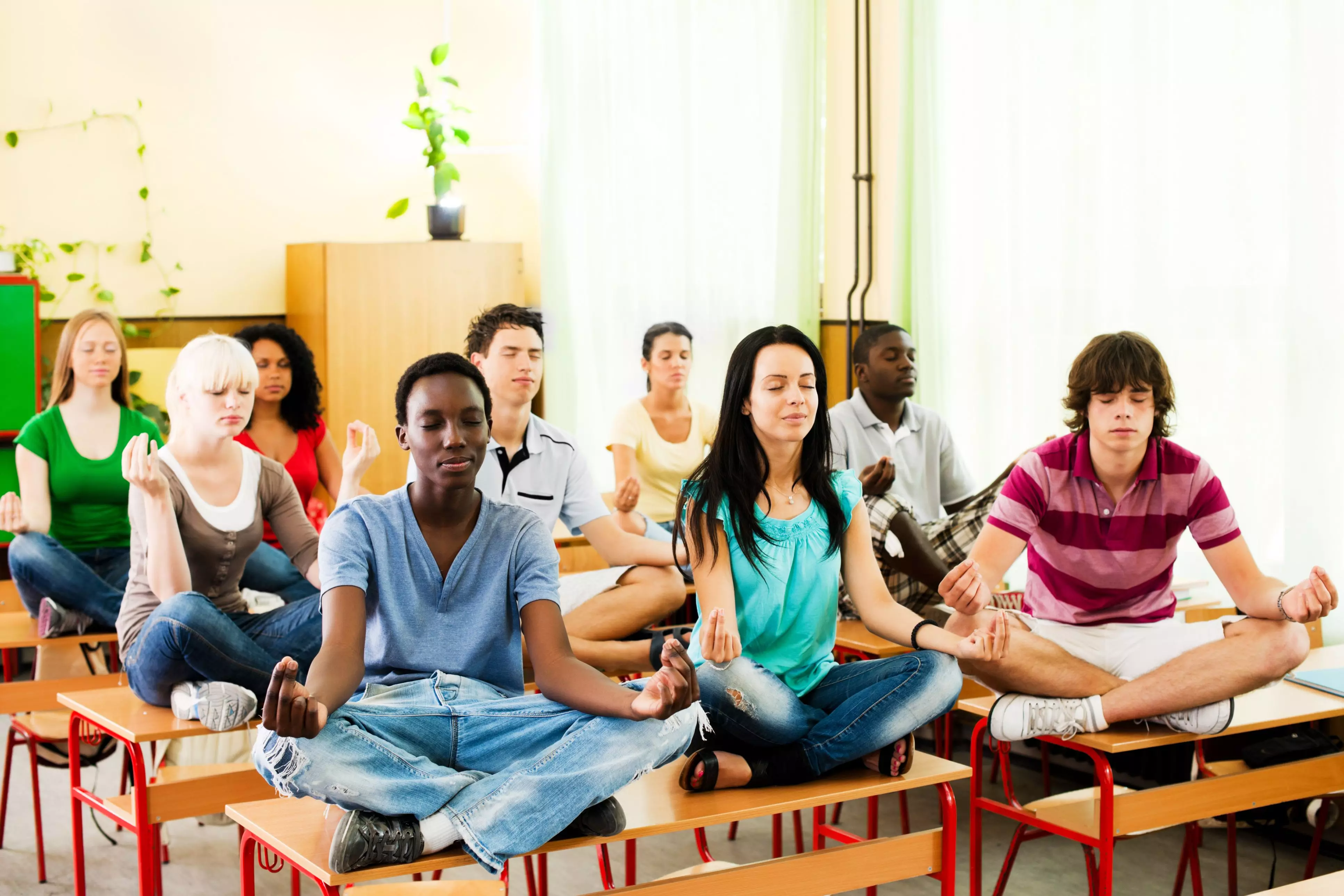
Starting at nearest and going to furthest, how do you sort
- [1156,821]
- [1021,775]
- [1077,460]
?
[1156,821]
[1077,460]
[1021,775]

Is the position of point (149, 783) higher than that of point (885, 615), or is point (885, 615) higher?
point (885, 615)

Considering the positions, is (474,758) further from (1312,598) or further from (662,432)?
(662,432)

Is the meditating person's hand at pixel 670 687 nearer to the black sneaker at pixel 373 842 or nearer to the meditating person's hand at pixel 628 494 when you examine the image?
the black sneaker at pixel 373 842

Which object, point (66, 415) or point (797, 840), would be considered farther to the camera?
point (66, 415)

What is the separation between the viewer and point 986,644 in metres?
2.32

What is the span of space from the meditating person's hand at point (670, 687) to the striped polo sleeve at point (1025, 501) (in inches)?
45.3

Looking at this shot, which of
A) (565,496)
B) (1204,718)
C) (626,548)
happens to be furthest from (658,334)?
(1204,718)

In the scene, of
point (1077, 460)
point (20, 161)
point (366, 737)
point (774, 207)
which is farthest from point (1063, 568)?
point (20, 161)

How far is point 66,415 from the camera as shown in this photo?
378cm

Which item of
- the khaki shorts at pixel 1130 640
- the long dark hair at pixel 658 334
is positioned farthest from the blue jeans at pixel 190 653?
the long dark hair at pixel 658 334

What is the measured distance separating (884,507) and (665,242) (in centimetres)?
272

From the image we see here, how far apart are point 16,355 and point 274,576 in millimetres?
2043

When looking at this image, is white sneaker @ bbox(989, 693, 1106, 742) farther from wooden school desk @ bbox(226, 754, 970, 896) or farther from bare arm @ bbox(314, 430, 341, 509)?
bare arm @ bbox(314, 430, 341, 509)

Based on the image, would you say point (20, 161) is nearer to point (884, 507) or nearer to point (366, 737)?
point (884, 507)
